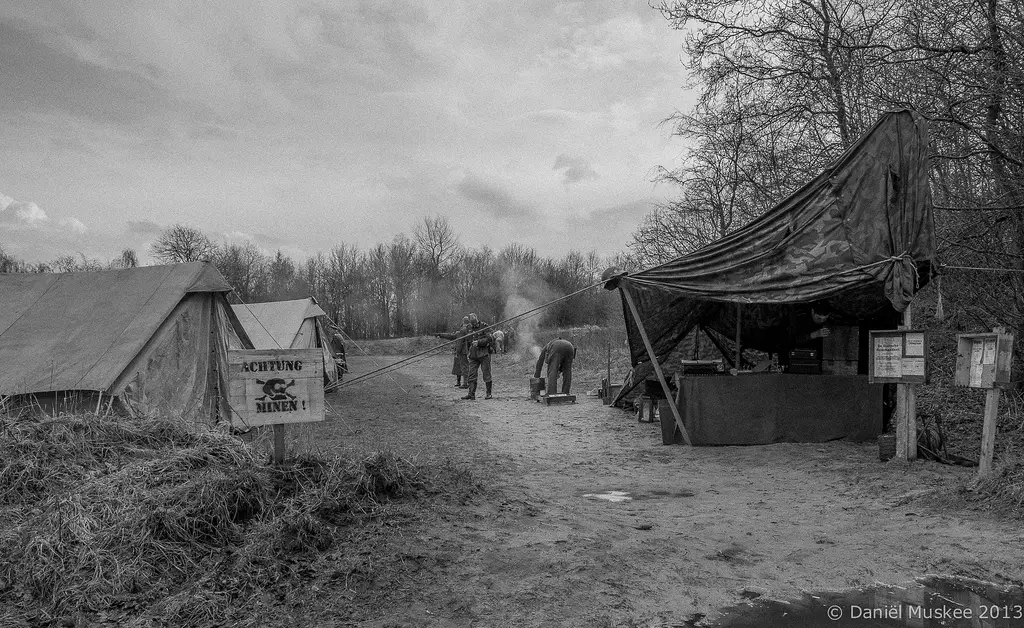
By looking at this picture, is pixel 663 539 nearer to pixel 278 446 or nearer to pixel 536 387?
pixel 278 446

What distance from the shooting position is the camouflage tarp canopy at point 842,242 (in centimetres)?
812

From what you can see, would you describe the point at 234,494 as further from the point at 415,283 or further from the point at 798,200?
the point at 415,283

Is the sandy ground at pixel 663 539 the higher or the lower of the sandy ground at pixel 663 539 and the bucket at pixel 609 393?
the lower

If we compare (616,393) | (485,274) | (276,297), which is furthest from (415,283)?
(616,393)

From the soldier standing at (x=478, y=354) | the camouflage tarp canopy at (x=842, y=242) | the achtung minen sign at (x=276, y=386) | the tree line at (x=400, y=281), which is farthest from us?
the tree line at (x=400, y=281)

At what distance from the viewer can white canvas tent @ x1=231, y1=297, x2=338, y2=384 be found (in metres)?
17.1

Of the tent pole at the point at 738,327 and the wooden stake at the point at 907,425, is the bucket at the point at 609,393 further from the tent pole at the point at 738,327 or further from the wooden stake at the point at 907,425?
the wooden stake at the point at 907,425

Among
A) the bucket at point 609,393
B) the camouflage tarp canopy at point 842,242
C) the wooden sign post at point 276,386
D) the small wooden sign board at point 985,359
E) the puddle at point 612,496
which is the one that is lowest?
the puddle at point 612,496

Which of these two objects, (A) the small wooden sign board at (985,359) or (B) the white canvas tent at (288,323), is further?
(B) the white canvas tent at (288,323)

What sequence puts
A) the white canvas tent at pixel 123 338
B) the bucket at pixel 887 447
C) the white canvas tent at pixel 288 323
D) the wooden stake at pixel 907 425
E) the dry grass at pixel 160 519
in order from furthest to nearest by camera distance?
the white canvas tent at pixel 288 323 < the white canvas tent at pixel 123 338 < the bucket at pixel 887 447 < the wooden stake at pixel 907 425 < the dry grass at pixel 160 519

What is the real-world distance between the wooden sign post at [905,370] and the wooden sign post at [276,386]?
6219 mm

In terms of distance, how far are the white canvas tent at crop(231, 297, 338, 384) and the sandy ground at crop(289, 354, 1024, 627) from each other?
882cm

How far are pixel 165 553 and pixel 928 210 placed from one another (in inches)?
338

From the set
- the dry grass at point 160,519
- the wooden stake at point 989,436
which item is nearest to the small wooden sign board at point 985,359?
the wooden stake at point 989,436
